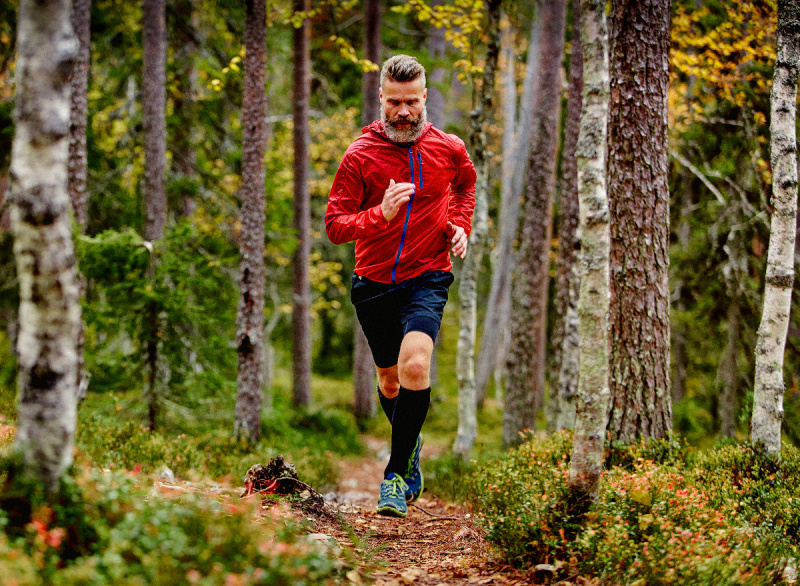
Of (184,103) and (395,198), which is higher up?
(184,103)

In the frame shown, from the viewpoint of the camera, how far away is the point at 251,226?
26.2ft

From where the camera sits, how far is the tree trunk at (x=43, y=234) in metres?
2.48

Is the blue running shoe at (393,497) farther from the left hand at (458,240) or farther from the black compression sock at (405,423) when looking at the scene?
the left hand at (458,240)

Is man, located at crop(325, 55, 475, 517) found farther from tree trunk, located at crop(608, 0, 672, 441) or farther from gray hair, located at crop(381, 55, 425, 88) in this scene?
tree trunk, located at crop(608, 0, 672, 441)

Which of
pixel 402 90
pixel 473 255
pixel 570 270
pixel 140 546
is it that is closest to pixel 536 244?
pixel 570 270

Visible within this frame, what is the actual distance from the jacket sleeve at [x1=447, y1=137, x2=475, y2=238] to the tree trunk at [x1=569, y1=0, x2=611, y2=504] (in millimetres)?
971

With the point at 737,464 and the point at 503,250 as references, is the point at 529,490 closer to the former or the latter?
the point at 737,464

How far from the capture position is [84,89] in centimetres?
829

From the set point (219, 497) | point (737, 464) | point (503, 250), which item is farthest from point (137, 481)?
Answer: point (503, 250)

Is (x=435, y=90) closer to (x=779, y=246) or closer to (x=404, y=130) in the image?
(x=779, y=246)

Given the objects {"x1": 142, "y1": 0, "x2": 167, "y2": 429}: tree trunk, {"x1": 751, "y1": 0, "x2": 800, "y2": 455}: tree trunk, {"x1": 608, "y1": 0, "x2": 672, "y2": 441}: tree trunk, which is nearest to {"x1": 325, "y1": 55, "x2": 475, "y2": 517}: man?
{"x1": 608, "y1": 0, "x2": 672, "y2": 441}: tree trunk

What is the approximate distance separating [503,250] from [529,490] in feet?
43.3

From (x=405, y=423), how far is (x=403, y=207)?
1.51m

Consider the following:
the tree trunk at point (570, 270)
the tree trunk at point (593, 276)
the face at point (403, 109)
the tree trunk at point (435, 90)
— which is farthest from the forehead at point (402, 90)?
the tree trunk at point (435, 90)
